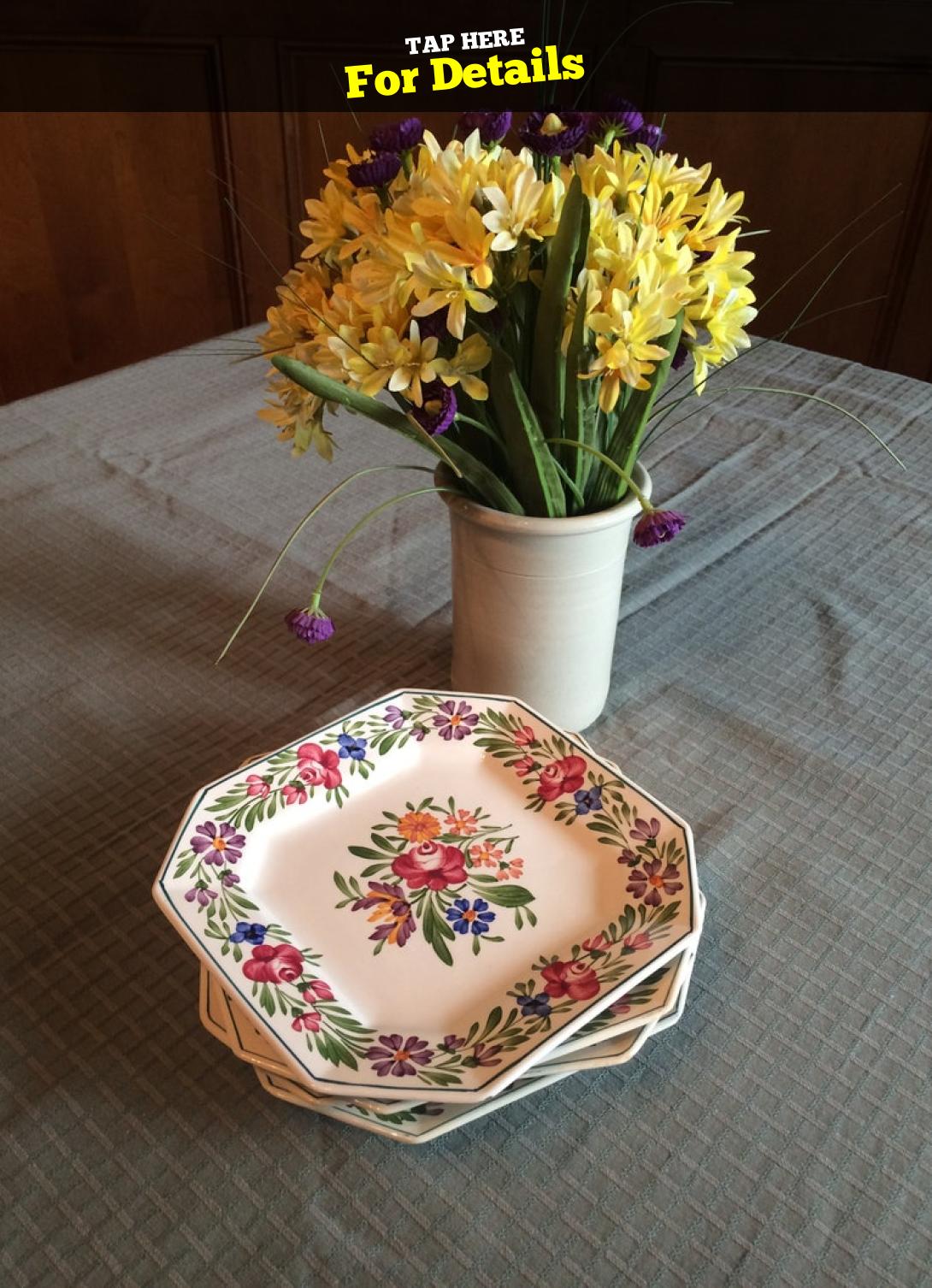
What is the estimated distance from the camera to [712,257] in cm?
54

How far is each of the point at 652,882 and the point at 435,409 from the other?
0.88ft

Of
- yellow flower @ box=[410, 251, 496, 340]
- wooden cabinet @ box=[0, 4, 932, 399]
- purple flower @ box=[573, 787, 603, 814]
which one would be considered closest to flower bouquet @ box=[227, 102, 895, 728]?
yellow flower @ box=[410, 251, 496, 340]

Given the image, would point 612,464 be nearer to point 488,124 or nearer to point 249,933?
point 488,124

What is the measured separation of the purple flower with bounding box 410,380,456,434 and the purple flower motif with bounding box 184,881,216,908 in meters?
0.26

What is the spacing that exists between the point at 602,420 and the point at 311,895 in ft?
1.08

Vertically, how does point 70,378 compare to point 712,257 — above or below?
below

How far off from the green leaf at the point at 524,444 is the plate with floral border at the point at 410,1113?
1.03 ft

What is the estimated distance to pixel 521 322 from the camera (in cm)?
56

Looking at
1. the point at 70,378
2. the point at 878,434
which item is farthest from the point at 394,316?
the point at 70,378

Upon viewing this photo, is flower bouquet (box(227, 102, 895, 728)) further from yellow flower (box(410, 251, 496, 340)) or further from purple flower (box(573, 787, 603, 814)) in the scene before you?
purple flower (box(573, 787, 603, 814))

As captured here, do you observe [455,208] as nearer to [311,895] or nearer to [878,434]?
[311,895]

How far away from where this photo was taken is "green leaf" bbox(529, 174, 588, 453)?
1.59 feet
